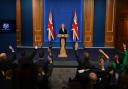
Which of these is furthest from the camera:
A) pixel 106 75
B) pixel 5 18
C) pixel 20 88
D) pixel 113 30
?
pixel 113 30

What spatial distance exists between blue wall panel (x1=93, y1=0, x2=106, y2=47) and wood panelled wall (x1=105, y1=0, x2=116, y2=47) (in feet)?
0.78

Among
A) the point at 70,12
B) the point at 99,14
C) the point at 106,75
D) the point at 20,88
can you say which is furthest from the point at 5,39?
the point at 20,88

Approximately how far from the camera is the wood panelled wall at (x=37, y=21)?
52.4 ft

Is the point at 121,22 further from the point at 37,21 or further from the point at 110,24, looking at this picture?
the point at 37,21

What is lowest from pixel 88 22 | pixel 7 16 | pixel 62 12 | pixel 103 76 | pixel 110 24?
pixel 103 76

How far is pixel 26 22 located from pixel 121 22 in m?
5.45

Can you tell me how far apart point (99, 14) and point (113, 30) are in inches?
48.4

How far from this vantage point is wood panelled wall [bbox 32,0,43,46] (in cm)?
1596

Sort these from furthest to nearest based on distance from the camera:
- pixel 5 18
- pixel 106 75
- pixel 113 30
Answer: pixel 113 30 < pixel 5 18 < pixel 106 75

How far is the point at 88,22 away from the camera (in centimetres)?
1605

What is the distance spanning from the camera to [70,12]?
16344 mm

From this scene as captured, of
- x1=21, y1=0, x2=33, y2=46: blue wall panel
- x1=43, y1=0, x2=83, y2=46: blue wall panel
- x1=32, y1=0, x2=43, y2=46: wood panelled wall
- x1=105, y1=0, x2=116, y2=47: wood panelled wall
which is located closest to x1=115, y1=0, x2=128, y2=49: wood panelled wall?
x1=105, y1=0, x2=116, y2=47: wood panelled wall

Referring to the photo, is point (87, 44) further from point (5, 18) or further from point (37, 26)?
point (5, 18)

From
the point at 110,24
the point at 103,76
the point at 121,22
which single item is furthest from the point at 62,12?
the point at 103,76
